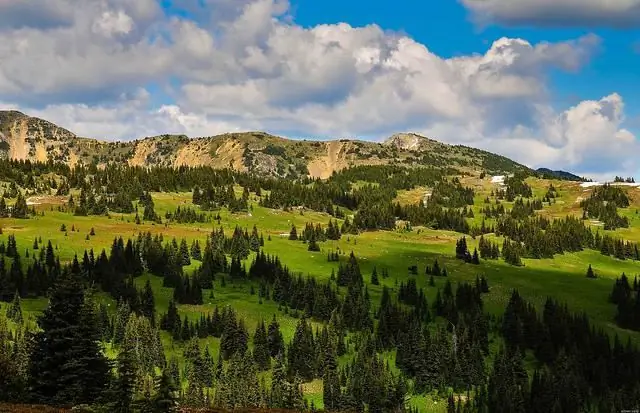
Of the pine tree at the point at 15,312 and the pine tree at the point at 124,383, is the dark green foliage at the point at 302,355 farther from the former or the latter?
the pine tree at the point at 124,383

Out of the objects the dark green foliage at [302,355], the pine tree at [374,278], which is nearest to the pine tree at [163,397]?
the dark green foliage at [302,355]

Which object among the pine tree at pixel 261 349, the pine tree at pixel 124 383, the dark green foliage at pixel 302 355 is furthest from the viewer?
the pine tree at pixel 261 349

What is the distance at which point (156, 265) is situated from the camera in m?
168

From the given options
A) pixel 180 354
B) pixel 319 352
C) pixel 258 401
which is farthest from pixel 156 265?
pixel 258 401

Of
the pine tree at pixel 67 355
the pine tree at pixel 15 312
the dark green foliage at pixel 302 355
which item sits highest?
the pine tree at pixel 67 355

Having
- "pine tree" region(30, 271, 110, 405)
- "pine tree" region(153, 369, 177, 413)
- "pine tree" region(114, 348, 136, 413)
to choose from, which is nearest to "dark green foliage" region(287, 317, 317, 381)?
"pine tree" region(30, 271, 110, 405)

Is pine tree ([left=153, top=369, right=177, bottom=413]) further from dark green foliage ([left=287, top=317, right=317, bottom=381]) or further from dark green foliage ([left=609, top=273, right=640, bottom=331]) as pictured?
dark green foliage ([left=609, top=273, right=640, bottom=331])

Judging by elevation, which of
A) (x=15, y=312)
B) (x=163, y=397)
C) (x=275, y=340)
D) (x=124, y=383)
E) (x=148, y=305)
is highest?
(x=163, y=397)

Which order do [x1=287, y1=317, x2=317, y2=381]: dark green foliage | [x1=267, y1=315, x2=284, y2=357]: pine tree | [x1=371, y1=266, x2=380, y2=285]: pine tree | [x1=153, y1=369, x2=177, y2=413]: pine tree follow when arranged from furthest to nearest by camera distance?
[x1=371, y1=266, x2=380, y2=285]: pine tree → [x1=267, y1=315, x2=284, y2=357]: pine tree → [x1=287, y1=317, x2=317, y2=381]: dark green foliage → [x1=153, y1=369, x2=177, y2=413]: pine tree

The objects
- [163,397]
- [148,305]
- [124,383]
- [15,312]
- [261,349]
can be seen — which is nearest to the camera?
[163,397]

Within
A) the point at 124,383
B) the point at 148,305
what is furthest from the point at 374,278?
the point at 124,383

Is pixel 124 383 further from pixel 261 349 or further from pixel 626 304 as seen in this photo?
pixel 626 304

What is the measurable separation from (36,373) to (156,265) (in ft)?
422

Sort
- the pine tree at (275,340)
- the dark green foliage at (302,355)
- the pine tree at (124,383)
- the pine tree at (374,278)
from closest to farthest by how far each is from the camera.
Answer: the pine tree at (124,383)
the dark green foliage at (302,355)
the pine tree at (275,340)
the pine tree at (374,278)
